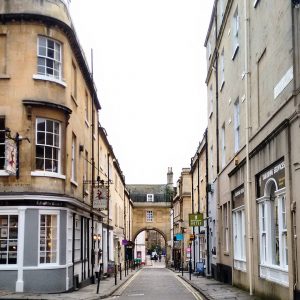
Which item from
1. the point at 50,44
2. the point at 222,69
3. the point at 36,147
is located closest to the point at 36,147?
the point at 36,147

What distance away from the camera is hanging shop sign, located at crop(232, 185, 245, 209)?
22438mm

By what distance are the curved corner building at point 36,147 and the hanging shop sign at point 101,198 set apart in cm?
389

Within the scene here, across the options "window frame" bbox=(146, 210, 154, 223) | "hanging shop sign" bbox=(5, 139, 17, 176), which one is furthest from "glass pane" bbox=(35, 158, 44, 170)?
"window frame" bbox=(146, 210, 154, 223)

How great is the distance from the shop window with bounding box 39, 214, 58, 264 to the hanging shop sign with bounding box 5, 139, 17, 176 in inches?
85.1

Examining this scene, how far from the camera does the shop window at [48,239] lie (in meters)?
22.0

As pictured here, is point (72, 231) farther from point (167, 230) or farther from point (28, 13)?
point (167, 230)

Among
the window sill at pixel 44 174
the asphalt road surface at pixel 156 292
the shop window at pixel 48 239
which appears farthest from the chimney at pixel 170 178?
the shop window at pixel 48 239

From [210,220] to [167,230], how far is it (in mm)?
55855

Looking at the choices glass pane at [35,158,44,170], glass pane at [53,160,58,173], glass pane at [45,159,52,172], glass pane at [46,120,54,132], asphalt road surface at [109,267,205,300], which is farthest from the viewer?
glass pane at [53,160,58,173]

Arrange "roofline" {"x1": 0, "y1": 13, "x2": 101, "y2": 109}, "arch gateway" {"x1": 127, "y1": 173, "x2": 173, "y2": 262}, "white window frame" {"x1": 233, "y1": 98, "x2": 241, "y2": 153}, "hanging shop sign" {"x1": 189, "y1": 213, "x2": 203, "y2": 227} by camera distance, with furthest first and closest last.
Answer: "arch gateway" {"x1": 127, "y1": 173, "x2": 173, "y2": 262}, "hanging shop sign" {"x1": 189, "y1": 213, "x2": 203, "y2": 227}, "white window frame" {"x1": 233, "y1": 98, "x2": 241, "y2": 153}, "roofline" {"x1": 0, "y1": 13, "x2": 101, "y2": 109}

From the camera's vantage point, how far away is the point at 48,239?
72.8 ft

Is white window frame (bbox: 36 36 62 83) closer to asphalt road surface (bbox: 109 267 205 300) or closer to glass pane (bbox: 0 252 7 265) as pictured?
glass pane (bbox: 0 252 7 265)

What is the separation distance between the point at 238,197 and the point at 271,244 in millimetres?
6493

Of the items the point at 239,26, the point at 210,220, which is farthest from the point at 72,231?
the point at 210,220
